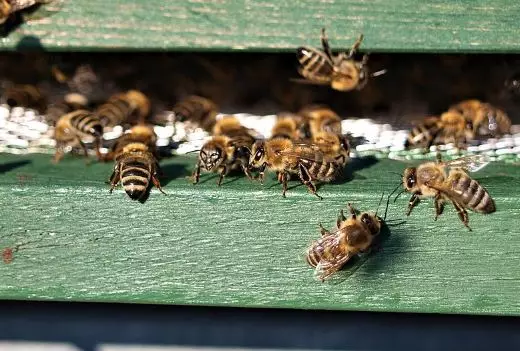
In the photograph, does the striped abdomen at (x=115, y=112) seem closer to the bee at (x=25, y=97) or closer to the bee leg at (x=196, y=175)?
the bee at (x=25, y=97)

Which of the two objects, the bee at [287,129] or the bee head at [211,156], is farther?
the bee at [287,129]

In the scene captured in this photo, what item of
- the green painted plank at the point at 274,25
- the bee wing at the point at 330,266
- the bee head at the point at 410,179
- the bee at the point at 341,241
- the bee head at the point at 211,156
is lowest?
the bee wing at the point at 330,266

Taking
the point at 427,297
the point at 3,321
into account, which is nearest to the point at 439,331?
the point at 427,297

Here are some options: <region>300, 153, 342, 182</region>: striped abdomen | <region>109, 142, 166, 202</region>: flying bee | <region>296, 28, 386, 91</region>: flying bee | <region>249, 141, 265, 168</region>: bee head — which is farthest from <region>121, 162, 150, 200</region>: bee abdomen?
<region>296, 28, 386, 91</region>: flying bee

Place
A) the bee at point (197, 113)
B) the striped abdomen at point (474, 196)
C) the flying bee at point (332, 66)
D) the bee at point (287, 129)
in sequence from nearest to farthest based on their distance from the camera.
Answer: the striped abdomen at point (474, 196), the flying bee at point (332, 66), the bee at point (287, 129), the bee at point (197, 113)

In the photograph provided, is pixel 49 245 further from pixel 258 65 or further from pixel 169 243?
pixel 258 65

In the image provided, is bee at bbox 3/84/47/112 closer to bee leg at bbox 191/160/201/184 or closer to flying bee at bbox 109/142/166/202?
flying bee at bbox 109/142/166/202

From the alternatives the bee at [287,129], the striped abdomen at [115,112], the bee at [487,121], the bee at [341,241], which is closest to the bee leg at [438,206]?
the bee at [341,241]
